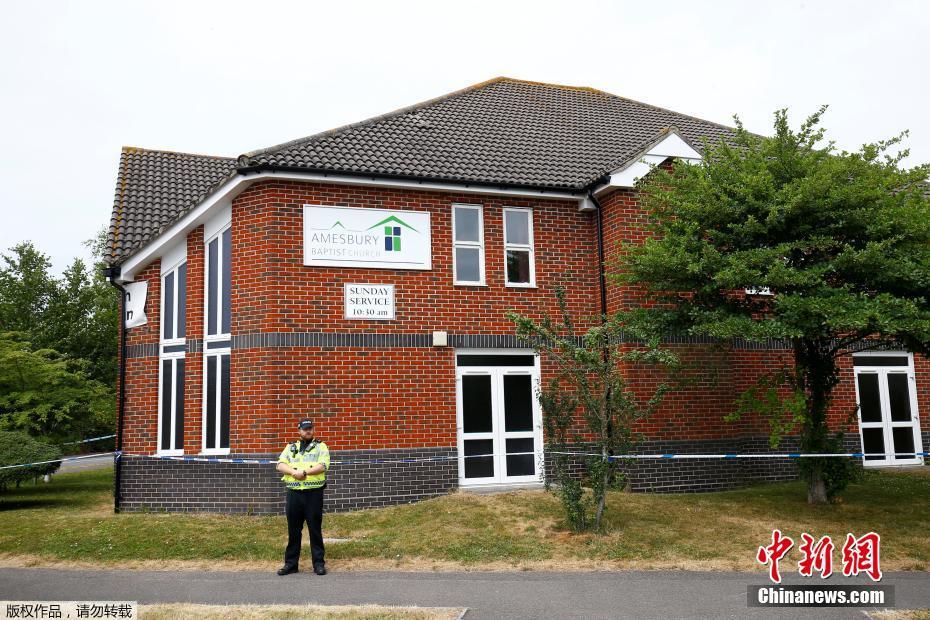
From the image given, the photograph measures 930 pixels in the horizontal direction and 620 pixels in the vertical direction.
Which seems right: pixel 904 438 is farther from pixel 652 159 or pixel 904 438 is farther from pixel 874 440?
pixel 652 159

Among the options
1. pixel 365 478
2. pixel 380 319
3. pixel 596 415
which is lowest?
pixel 365 478

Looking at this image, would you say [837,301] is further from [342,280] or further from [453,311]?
[342,280]

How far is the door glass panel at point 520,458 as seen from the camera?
13.7m

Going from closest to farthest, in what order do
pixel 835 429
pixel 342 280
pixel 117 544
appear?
pixel 117 544 → pixel 342 280 → pixel 835 429

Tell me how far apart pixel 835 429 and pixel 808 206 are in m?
6.57

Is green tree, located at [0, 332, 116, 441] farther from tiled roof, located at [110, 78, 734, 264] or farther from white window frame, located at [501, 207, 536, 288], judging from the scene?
white window frame, located at [501, 207, 536, 288]

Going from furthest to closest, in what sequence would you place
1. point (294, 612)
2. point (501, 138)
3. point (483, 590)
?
point (501, 138) → point (483, 590) → point (294, 612)

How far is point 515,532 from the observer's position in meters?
10.3

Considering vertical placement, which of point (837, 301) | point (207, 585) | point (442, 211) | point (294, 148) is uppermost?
point (294, 148)

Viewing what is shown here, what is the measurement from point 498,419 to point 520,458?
81 cm

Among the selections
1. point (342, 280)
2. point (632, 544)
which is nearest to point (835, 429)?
A: point (632, 544)

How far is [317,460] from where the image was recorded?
8766mm

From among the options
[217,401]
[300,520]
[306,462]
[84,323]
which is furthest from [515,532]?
[84,323]

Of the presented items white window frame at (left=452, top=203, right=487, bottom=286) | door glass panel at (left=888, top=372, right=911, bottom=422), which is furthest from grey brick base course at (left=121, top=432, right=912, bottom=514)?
door glass panel at (left=888, top=372, right=911, bottom=422)
